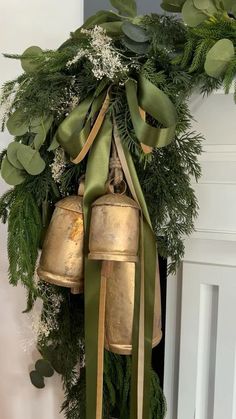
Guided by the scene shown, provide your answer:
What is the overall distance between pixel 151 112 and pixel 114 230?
174mm

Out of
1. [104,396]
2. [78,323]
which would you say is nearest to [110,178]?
[78,323]

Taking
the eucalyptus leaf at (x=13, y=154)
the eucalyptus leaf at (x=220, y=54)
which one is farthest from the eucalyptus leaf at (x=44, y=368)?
the eucalyptus leaf at (x=220, y=54)

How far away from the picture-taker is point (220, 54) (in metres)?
0.64

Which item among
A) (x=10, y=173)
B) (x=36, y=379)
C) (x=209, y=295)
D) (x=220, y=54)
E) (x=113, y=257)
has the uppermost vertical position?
(x=220, y=54)

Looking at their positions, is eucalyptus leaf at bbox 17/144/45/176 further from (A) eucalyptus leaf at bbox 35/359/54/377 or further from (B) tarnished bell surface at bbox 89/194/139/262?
(A) eucalyptus leaf at bbox 35/359/54/377

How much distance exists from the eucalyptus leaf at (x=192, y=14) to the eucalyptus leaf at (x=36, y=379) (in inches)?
32.9

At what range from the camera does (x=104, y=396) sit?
882mm

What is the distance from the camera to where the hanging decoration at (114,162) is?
668 millimetres

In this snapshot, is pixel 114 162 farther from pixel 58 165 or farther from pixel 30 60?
pixel 30 60

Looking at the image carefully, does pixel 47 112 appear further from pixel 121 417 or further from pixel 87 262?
pixel 121 417

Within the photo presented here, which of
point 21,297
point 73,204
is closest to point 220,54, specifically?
point 73,204

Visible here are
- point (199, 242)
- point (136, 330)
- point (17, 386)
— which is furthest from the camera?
point (17, 386)

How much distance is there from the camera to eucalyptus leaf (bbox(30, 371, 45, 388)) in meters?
1.12

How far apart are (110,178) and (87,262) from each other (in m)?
0.13
